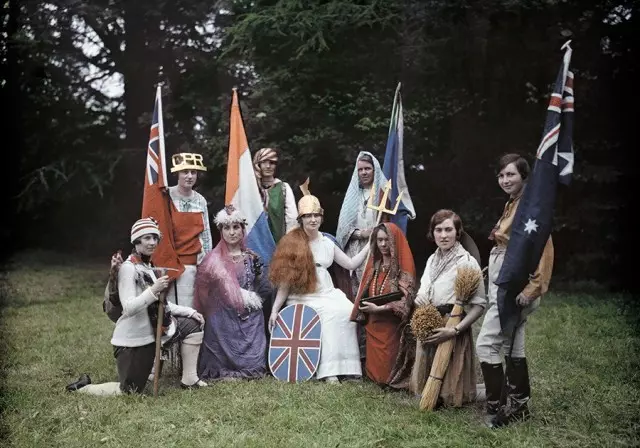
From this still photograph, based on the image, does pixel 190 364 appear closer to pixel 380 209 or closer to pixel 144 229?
pixel 144 229

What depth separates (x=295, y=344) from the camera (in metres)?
5.46

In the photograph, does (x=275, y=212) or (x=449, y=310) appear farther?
(x=275, y=212)

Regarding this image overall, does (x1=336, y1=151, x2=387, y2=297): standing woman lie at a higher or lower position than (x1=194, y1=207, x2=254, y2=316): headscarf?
higher

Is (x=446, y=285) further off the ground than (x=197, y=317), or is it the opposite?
(x=446, y=285)

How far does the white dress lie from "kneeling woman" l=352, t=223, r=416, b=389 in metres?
0.21

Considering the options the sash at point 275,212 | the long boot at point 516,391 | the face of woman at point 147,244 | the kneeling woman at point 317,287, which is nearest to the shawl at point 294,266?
the kneeling woman at point 317,287

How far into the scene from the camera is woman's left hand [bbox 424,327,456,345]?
4422mm

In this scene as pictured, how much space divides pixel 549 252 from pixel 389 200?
177 cm

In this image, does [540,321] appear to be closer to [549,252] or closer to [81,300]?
[549,252]

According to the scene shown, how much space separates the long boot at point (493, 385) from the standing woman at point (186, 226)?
103 inches

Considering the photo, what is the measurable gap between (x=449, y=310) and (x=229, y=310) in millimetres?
1947

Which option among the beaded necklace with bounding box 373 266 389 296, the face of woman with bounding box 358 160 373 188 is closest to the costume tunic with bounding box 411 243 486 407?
the beaded necklace with bounding box 373 266 389 296

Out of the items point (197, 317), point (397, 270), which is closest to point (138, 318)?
point (197, 317)

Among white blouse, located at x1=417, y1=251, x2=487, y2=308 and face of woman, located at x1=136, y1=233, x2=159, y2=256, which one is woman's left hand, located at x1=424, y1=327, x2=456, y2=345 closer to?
white blouse, located at x1=417, y1=251, x2=487, y2=308
